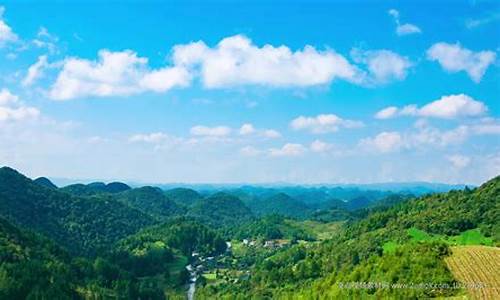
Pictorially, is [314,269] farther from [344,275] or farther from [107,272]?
[107,272]

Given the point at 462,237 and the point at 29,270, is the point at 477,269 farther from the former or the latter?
the point at 29,270

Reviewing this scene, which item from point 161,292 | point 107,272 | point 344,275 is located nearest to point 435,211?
point 344,275

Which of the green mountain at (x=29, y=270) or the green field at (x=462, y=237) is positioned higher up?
the green field at (x=462, y=237)

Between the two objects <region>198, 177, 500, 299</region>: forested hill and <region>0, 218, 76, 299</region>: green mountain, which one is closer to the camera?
<region>198, 177, 500, 299</region>: forested hill

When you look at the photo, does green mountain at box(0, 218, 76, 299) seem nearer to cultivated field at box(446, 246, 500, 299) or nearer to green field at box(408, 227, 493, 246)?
cultivated field at box(446, 246, 500, 299)

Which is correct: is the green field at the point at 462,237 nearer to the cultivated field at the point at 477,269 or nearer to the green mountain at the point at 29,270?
the cultivated field at the point at 477,269

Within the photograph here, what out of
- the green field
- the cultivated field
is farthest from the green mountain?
the green field

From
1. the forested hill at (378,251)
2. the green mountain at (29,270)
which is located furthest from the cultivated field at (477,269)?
the green mountain at (29,270)

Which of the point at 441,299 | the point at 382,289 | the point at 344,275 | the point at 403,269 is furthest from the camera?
the point at 344,275

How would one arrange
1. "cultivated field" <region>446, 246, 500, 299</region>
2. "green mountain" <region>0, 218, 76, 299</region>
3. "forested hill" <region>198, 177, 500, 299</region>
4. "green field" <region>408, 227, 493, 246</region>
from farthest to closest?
"green field" <region>408, 227, 493, 246</region> → "green mountain" <region>0, 218, 76, 299</region> → "forested hill" <region>198, 177, 500, 299</region> → "cultivated field" <region>446, 246, 500, 299</region>
